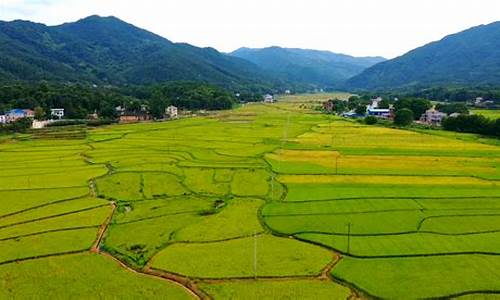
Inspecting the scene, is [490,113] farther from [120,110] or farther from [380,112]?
[120,110]

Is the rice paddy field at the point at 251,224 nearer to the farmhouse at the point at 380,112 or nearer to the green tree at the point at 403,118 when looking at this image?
the green tree at the point at 403,118

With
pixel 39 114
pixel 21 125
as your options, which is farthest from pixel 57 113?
pixel 21 125

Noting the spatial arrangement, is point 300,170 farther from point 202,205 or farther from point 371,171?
point 202,205

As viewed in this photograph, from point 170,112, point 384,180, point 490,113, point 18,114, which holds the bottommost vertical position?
point 384,180

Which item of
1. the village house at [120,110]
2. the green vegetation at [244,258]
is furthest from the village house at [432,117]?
the green vegetation at [244,258]

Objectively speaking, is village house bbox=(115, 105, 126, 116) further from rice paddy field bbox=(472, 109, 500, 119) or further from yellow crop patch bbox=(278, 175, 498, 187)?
rice paddy field bbox=(472, 109, 500, 119)

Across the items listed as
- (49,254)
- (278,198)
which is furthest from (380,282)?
(49,254)

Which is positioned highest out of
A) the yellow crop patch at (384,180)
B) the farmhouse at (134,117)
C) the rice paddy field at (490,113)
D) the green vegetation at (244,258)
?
the rice paddy field at (490,113)
